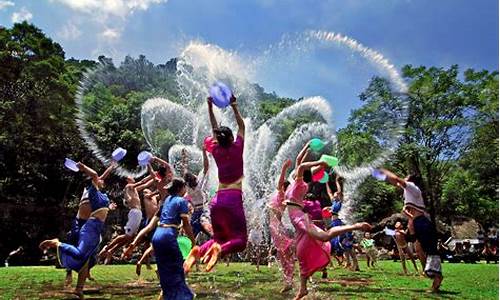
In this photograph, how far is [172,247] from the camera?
19.7 ft

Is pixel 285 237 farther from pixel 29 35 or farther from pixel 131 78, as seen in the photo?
pixel 29 35

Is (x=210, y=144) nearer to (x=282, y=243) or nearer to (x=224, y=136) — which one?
(x=224, y=136)

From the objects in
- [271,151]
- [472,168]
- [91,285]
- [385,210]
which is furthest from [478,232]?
[91,285]

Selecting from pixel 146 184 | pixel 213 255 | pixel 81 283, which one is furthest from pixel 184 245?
pixel 146 184

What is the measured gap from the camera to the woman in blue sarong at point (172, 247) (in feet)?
19.4

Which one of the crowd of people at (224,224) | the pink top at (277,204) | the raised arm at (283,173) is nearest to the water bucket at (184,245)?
the crowd of people at (224,224)

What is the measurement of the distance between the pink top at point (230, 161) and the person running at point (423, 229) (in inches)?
131

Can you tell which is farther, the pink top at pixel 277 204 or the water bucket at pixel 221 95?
the pink top at pixel 277 204

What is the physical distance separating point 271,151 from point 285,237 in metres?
11.1

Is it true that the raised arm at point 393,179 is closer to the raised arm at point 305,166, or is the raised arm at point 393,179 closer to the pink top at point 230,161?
the raised arm at point 305,166

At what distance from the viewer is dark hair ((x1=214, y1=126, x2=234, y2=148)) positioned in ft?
22.2

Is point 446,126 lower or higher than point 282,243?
higher

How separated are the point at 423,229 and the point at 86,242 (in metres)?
5.94

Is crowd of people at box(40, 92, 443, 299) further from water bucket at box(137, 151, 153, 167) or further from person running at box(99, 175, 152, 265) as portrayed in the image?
water bucket at box(137, 151, 153, 167)
